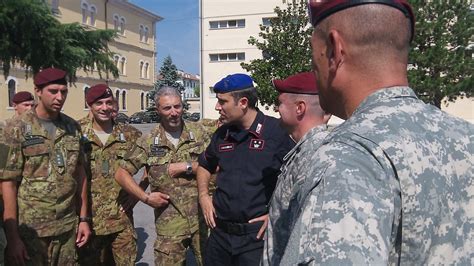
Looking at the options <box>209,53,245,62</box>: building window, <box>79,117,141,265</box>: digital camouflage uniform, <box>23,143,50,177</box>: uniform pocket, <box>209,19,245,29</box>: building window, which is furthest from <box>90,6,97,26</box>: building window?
<box>23,143,50,177</box>: uniform pocket

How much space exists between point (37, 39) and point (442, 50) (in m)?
16.4

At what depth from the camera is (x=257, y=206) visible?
3008 mm

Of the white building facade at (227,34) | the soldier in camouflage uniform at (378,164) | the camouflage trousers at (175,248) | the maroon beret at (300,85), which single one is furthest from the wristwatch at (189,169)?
the white building facade at (227,34)

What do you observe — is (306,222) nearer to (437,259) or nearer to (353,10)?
(437,259)

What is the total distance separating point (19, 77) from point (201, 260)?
34.4m

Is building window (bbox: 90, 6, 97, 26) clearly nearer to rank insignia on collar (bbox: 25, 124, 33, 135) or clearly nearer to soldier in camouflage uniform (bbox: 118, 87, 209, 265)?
soldier in camouflage uniform (bbox: 118, 87, 209, 265)

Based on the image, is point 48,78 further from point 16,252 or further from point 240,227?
point 240,227

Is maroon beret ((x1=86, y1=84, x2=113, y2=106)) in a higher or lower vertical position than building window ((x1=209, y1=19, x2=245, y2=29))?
lower

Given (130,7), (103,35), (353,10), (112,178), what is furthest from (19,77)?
(353,10)

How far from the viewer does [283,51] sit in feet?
48.1

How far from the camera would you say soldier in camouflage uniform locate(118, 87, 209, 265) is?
3797 millimetres

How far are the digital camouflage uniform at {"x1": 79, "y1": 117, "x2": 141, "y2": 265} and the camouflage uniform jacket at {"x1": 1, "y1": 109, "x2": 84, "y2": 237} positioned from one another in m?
0.61

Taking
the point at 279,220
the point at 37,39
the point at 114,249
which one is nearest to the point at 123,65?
the point at 37,39

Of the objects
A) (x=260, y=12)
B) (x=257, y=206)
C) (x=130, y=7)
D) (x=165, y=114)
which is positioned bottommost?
(x=257, y=206)
